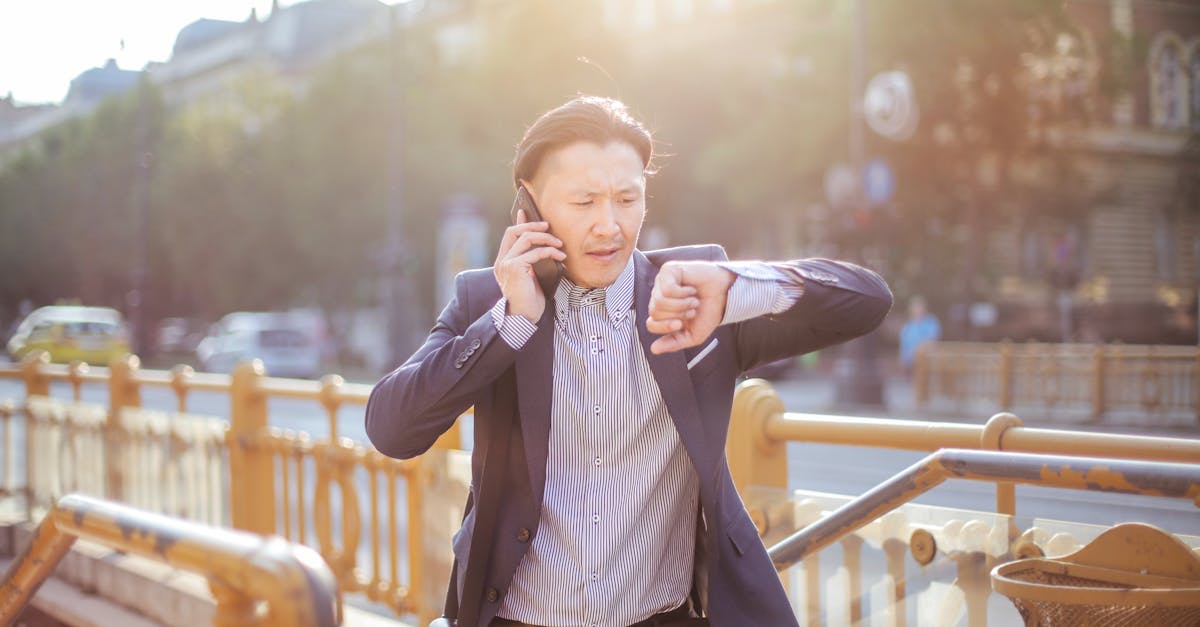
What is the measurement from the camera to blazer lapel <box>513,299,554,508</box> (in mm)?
2217

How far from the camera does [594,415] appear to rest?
224cm

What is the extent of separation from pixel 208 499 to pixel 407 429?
5.26 m

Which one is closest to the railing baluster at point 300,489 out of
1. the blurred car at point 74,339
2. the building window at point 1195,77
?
the blurred car at point 74,339

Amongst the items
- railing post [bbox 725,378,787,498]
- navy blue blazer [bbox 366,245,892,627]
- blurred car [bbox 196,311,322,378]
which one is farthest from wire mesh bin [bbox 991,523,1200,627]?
blurred car [bbox 196,311,322,378]

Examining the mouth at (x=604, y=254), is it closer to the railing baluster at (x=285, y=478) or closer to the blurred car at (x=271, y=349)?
the railing baluster at (x=285, y=478)

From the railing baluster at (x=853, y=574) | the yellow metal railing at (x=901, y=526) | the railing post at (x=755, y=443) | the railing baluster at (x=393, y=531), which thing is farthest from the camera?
the railing baluster at (x=393, y=531)

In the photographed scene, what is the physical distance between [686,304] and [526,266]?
0.33m

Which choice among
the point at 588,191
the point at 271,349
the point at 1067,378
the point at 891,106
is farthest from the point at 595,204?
the point at 271,349

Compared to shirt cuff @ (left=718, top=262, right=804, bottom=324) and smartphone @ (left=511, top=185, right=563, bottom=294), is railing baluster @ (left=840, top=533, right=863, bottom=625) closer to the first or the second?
shirt cuff @ (left=718, top=262, right=804, bottom=324)

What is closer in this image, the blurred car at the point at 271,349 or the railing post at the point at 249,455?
the railing post at the point at 249,455

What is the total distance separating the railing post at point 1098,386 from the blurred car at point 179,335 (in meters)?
39.7

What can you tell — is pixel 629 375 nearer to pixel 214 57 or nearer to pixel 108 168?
pixel 108 168

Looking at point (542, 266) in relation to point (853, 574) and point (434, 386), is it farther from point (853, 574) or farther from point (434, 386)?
point (853, 574)

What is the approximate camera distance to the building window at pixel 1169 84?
106 feet
